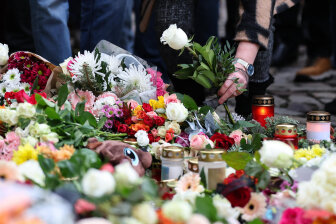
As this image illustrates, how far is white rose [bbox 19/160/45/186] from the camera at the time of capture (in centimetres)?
89

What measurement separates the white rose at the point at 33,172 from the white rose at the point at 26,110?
0.79ft

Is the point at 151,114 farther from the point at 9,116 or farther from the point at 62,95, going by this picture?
the point at 9,116

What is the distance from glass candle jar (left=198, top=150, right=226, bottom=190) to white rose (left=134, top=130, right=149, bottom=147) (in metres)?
0.35

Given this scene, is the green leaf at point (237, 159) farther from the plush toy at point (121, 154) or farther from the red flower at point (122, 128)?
the red flower at point (122, 128)

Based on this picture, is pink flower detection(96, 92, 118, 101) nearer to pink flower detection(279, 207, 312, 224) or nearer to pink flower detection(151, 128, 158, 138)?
pink flower detection(151, 128, 158, 138)

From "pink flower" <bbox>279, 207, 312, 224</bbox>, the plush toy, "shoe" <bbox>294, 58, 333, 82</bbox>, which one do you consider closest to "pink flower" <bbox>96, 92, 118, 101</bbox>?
the plush toy

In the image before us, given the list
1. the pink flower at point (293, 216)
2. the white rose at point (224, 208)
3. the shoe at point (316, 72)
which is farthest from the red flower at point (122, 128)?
the shoe at point (316, 72)

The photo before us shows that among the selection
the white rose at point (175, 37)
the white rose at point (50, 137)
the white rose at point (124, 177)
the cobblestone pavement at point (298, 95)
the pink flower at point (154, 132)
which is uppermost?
the white rose at point (175, 37)

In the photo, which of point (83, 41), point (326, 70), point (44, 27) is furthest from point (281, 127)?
point (326, 70)

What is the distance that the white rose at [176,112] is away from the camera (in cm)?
142

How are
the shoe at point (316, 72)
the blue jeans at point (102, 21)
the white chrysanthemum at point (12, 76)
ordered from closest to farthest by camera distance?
1. the white chrysanthemum at point (12, 76)
2. the blue jeans at point (102, 21)
3. the shoe at point (316, 72)

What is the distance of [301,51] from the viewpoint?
6.37 metres

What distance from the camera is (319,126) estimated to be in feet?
4.51

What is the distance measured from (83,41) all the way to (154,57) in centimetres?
91
